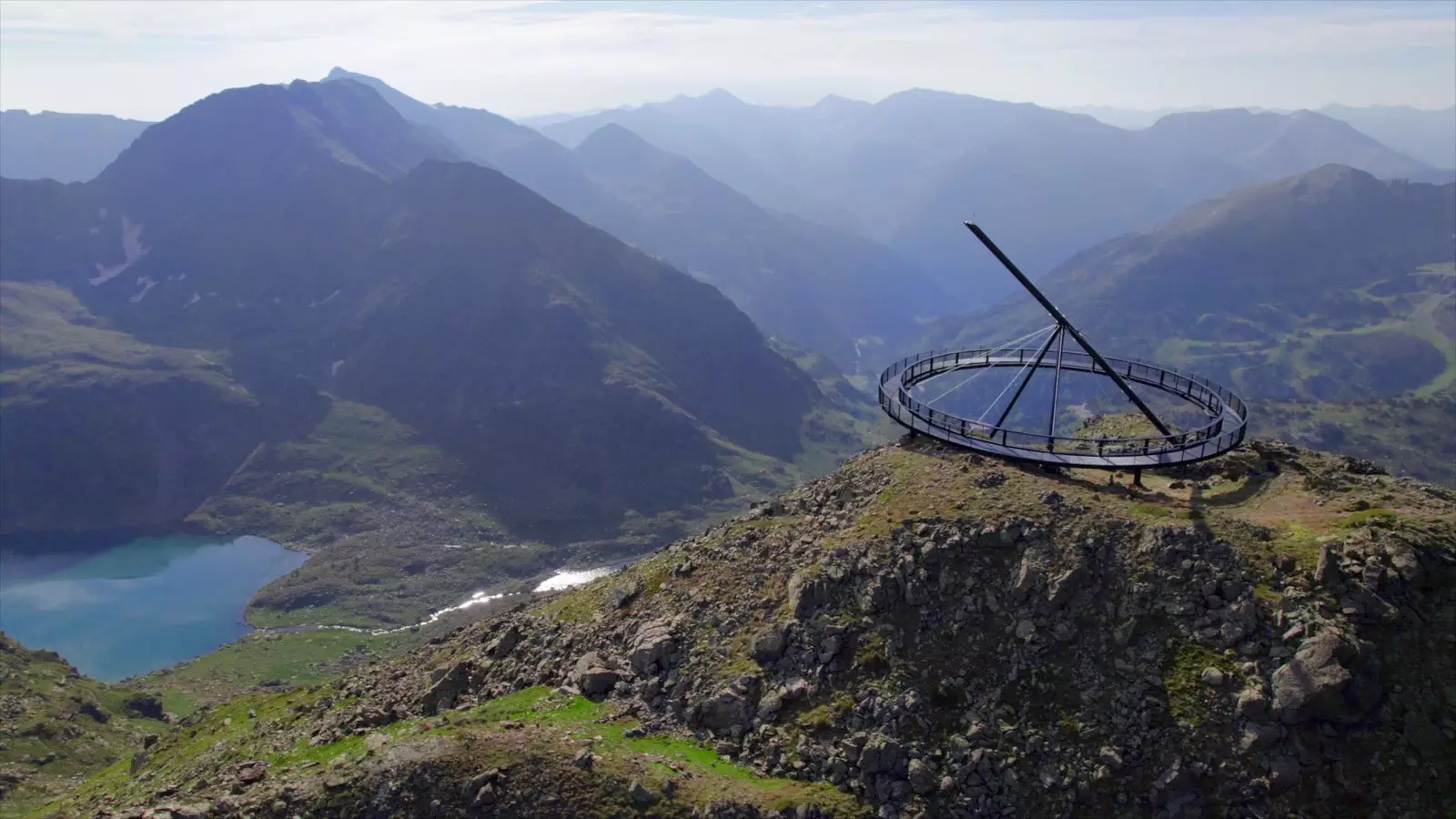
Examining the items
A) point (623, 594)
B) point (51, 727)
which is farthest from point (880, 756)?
point (51, 727)

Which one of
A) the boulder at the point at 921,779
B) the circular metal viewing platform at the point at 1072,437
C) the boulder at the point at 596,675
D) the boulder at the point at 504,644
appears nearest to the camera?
the boulder at the point at 921,779

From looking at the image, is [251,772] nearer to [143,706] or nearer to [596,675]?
[596,675]

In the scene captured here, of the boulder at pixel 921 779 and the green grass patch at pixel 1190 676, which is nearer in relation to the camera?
the boulder at pixel 921 779

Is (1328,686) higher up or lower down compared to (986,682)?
higher up

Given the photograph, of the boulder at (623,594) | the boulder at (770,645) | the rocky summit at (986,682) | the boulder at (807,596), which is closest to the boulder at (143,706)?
the rocky summit at (986,682)

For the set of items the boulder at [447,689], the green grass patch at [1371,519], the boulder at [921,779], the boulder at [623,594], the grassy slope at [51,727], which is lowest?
the grassy slope at [51,727]

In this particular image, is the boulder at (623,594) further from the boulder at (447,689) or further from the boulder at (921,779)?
the boulder at (921,779)
